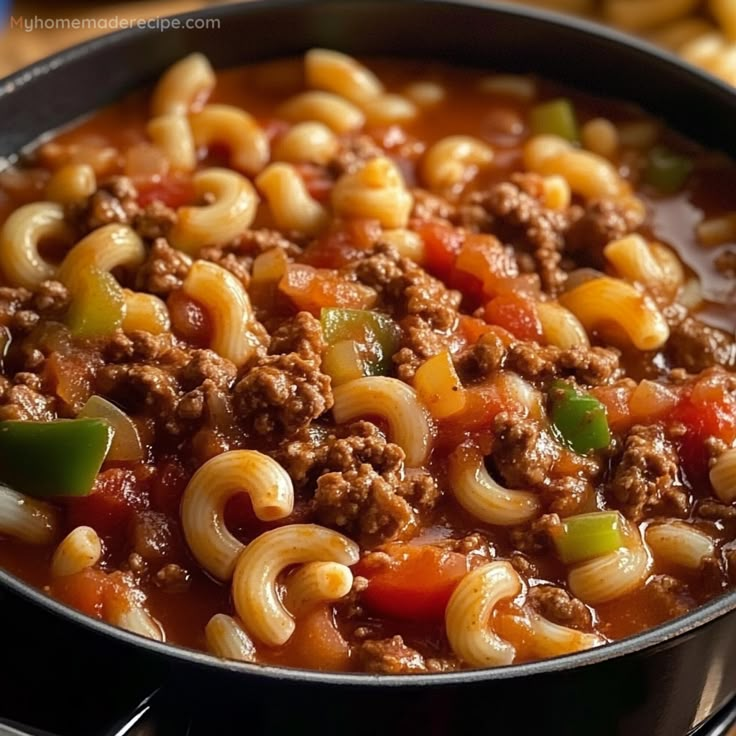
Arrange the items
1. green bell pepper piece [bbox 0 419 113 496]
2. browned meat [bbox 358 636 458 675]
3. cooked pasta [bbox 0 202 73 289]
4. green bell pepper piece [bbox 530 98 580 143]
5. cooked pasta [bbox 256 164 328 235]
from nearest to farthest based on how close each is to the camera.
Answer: browned meat [bbox 358 636 458 675] < green bell pepper piece [bbox 0 419 113 496] < cooked pasta [bbox 0 202 73 289] < cooked pasta [bbox 256 164 328 235] < green bell pepper piece [bbox 530 98 580 143]

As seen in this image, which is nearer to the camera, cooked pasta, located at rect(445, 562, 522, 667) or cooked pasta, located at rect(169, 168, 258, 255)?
cooked pasta, located at rect(445, 562, 522, 667)

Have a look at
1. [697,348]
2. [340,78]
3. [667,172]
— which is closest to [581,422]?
[697,348]

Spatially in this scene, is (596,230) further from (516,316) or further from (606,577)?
(606,577)

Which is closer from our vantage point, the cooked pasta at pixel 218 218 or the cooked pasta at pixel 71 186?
Result: the cooked pasta at pixel 218 218

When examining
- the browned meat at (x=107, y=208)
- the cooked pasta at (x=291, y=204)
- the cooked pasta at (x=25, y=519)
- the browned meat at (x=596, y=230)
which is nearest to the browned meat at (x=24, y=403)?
the cooked pasta at (x=25, y=519)

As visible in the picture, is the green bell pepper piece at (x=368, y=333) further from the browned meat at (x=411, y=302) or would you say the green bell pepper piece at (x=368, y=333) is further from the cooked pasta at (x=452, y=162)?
the cooked pasta at (x=452, y=162)

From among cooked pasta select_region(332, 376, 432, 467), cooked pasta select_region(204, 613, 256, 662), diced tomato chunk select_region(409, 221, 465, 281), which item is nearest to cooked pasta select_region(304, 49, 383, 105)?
diced tomato chunk select_region(409, 221, 465, 281)

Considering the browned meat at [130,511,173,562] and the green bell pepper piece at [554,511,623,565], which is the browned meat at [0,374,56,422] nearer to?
the browned meat at [130,511,173,562]
